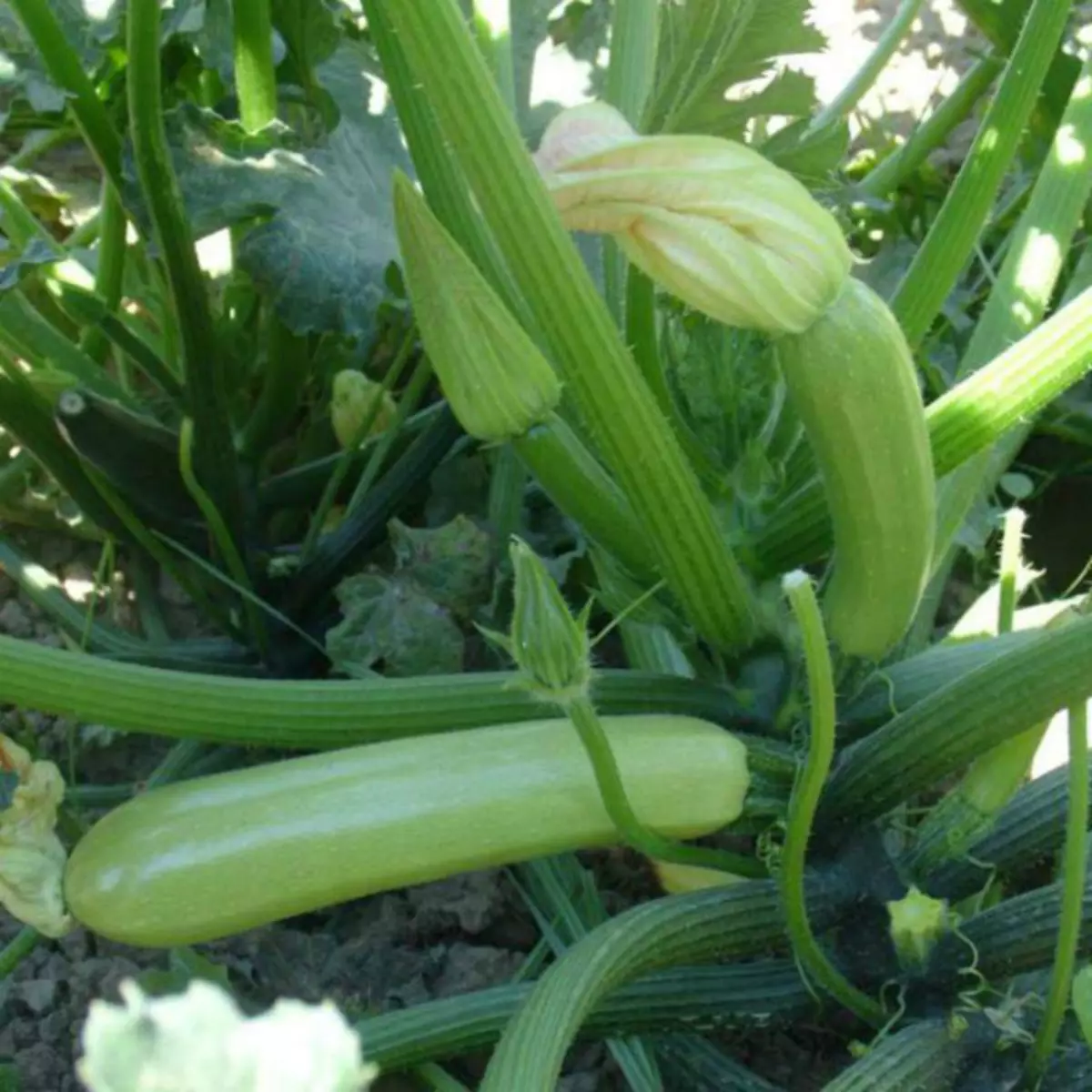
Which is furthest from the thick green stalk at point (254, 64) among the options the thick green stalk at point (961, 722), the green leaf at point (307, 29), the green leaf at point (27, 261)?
the thick green stalk at point (961, 722)

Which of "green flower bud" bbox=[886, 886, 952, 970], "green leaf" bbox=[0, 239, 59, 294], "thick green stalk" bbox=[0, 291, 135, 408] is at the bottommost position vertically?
"green flower bud" bbox=[886, 886, 952, 970]

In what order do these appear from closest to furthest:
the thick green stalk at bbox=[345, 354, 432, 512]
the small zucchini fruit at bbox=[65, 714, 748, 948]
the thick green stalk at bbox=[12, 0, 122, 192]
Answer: the small zucchini fruit at bbox=[65, 714, 748, 948], the thick green stalk at bbox=[12, 0, 122, 192], the thick green stalk at bbox=[345, 354, 432, 512]

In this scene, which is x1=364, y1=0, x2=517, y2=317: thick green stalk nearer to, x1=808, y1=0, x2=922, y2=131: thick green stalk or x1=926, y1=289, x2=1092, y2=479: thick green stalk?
x1=926, y1=289, x2=1092, y2=479: thick green stalk

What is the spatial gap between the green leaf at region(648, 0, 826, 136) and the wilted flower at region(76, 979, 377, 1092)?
100 centimetres

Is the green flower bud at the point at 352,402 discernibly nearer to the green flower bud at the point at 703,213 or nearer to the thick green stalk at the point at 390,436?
the thick green stalk at the point at 390,436

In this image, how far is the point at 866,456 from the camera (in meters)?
1.10

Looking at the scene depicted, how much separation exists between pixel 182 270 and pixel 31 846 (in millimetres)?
542

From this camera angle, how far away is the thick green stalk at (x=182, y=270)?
1.35 m

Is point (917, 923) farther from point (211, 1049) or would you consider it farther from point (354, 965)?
point (211, 1049)

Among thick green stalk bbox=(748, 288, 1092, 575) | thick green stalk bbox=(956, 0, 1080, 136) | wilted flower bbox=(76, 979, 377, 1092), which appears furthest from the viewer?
thick green stalk bbox=(956, 0, 1080, 136)

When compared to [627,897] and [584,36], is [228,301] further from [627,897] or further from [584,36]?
[627,897]

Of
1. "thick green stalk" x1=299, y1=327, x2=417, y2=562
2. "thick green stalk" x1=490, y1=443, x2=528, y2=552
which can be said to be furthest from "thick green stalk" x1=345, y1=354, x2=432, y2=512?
"thick green stalk" x1=490, y1=443, x2=528, y2=552

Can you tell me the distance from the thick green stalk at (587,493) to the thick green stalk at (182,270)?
42 cm

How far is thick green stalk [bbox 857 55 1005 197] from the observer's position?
193 cm
